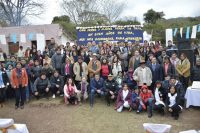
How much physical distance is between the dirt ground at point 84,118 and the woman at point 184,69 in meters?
1.33

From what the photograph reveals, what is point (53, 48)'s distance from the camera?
14219mm

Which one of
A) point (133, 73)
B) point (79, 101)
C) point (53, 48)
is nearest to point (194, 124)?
point (133, 73)

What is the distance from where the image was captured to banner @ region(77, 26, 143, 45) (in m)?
18.3

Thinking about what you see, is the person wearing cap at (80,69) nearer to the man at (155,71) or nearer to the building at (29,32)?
the man at (155,71)

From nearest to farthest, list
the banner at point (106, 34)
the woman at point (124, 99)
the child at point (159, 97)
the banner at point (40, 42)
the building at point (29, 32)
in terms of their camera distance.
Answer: the child at point (159, 97) < the woman at point (124, 99) < the banner at point (106, 34) < the banner at point (40, 42) < the building at point (29, 32)

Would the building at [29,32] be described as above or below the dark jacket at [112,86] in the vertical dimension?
above

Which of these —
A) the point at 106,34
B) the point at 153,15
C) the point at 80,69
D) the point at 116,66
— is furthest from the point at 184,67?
the point at 153,15

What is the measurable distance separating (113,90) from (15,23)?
89.9 feet

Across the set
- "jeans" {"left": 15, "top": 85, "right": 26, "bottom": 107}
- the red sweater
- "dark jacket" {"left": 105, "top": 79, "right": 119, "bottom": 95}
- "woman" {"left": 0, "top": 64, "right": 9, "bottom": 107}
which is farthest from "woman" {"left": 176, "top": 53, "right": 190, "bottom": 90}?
"woman" {"left": 0, "top": 64, "right": 9, "bottom": 107}

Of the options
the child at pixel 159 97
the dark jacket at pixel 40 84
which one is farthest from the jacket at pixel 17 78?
the child at pixel 159 97

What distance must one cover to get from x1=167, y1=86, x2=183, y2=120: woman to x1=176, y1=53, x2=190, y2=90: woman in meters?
1.50

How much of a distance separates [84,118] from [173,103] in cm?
306

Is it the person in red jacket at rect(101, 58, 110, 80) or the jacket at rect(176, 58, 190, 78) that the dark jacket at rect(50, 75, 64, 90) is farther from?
the jacket at rect(176, 58, 190, 78)

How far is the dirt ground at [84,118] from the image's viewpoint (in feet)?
31.8
